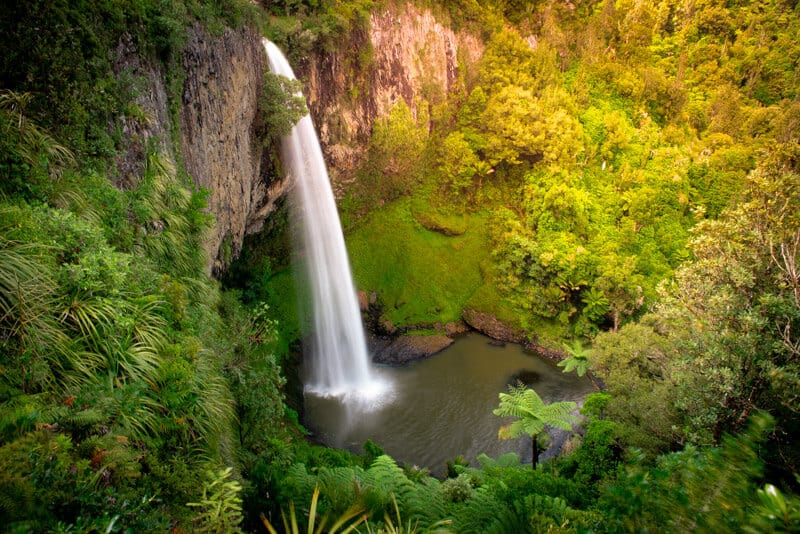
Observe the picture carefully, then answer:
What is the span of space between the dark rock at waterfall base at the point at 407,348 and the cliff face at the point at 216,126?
7284 millimetres

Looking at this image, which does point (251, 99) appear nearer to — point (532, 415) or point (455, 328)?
point (532, 415)

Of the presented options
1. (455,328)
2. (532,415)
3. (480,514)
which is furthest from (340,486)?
(455,328)

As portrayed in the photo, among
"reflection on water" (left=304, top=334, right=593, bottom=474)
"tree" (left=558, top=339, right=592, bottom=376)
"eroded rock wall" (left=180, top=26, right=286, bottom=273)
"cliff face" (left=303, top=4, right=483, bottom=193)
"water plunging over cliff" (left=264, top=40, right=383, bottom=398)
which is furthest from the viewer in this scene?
"cliff face" (left=303, top=4, right=483, bottom=193)

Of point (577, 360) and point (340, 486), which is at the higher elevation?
point (340, 486)

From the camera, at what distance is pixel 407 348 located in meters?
17.2

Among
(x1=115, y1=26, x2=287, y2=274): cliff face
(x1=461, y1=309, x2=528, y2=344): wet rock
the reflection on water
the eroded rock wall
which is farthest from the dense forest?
the reflection on water

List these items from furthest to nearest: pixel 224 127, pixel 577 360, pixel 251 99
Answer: pixel 577 360, pixel 251 99, pixel 224 127

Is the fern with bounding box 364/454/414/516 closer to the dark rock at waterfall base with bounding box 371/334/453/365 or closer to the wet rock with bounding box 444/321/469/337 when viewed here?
the dark rock at waterfall base with bounding box 371/334/453/365

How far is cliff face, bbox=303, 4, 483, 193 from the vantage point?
16.1 meters

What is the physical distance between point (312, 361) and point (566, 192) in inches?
538

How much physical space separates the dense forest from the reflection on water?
126cm

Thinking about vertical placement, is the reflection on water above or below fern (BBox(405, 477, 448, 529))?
below

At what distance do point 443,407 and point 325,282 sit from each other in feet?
22.8

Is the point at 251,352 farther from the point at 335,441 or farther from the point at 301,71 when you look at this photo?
the point at 301,71
